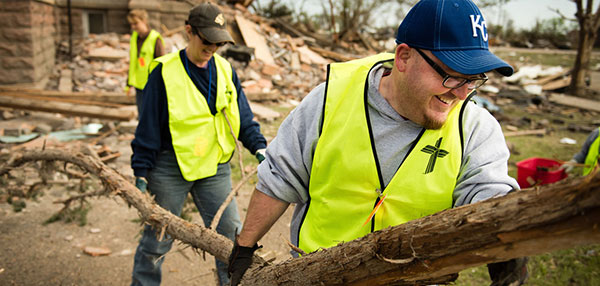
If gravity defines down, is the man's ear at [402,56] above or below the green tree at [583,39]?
above

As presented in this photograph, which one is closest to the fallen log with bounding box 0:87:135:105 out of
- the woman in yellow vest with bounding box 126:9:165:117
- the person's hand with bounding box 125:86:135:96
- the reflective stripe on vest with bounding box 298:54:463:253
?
the person's hand with bounding box 125:86:135:96

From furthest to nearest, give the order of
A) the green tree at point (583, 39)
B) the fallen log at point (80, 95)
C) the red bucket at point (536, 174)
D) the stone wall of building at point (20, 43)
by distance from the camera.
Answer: the green tree at point (583, 39) < the stone wall of building at point (20, 43) < the fallen log at point (80, 95) < the red bucket at point (536, 174)

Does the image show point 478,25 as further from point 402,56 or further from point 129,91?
point 129,91

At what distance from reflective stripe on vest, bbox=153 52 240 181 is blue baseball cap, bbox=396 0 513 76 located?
1.83 m

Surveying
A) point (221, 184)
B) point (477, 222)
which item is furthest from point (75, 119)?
point (477, 222)

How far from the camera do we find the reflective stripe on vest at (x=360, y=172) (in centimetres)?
162

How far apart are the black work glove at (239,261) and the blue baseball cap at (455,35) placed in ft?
3.54

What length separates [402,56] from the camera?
5.33 feet

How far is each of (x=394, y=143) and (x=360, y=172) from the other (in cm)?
17

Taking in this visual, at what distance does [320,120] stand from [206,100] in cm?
150

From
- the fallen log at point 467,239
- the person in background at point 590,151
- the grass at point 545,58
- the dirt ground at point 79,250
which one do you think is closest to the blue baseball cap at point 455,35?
the fallen log at point 467,239

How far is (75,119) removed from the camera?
25.3ft

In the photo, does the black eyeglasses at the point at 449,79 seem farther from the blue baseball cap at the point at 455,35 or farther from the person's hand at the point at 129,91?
the person's hand at the point at 129,91

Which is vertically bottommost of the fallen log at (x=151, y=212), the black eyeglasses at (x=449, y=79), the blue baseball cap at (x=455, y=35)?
the fallen log at (x=151, y=212)
